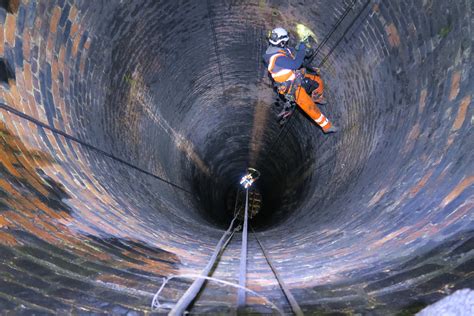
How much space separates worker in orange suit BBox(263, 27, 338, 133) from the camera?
203 inches

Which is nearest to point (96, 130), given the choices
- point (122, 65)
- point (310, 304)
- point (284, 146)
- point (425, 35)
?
point (122, 65)

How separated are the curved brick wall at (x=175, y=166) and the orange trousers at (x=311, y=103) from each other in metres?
0.24

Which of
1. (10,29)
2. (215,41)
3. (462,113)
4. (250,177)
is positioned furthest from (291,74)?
(250,177)

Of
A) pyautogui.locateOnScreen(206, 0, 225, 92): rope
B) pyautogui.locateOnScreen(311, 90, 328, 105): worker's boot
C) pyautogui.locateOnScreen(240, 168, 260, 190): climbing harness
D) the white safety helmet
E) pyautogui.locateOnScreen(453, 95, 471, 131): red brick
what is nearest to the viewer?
pyautogui.locateOnScreen(453, 95, 471, 131): red brick

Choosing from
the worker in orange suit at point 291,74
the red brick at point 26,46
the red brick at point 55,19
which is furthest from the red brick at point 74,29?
the worker in orange suit at point 291,74

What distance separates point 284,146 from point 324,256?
5886 millimetres

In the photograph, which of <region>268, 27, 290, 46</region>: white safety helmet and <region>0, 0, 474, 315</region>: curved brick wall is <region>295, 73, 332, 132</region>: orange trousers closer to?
<region>0, 0, 474, 315</region>: curved brick wall

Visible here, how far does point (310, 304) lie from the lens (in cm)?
206

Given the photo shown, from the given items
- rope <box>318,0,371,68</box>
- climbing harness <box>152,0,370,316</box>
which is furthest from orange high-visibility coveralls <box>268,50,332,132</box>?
climbing harness <box>152,0,370,316</box>

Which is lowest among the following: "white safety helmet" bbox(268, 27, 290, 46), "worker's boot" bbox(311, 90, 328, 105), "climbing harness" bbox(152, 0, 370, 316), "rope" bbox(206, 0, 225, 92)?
"climbing harness" bbox(152, 0, 370, 316)

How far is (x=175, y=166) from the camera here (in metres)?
→ 7.07

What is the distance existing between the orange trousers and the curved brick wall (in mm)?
241

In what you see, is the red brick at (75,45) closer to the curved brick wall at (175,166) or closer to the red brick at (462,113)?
the curved brick wall at (175,166)

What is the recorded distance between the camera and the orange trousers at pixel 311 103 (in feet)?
18.3
